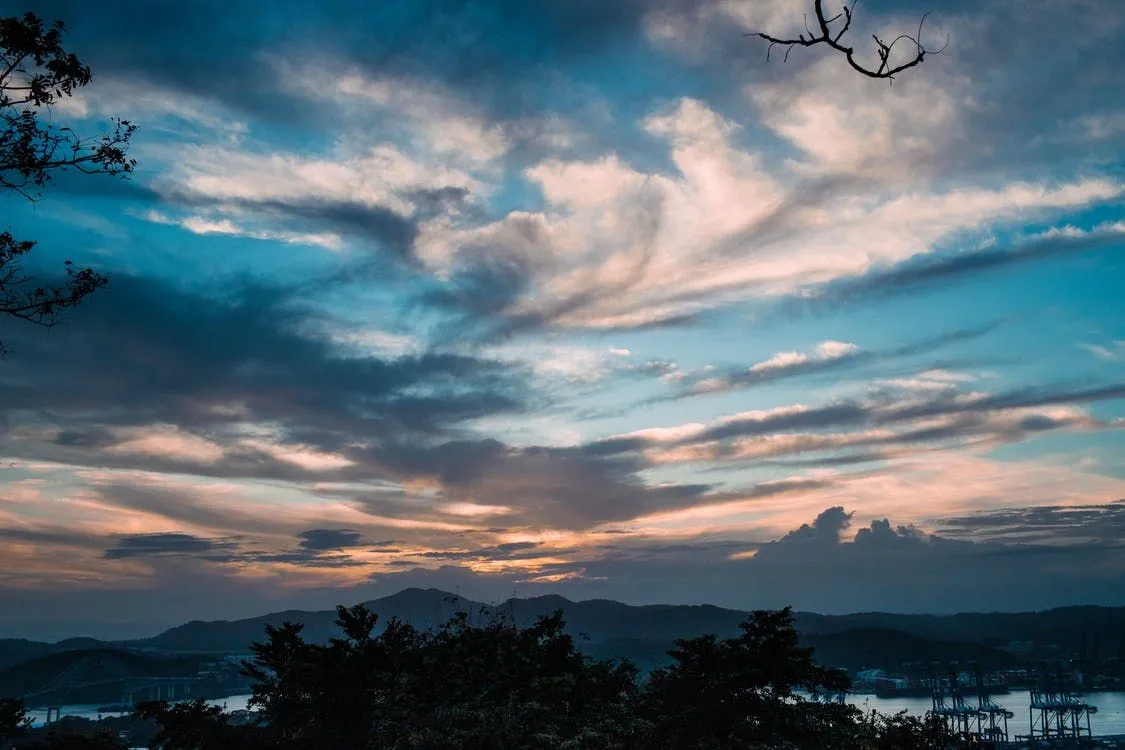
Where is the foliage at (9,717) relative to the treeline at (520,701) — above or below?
below

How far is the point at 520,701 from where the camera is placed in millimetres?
28719

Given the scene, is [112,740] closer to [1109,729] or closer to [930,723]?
[930,723]

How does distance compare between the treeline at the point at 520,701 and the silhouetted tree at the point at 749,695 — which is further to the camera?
the silhouetted tree at the point at 749,695

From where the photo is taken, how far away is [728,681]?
99.8 feet

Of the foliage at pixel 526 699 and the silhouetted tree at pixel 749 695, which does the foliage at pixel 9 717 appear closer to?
the foliage at pixel 526 699

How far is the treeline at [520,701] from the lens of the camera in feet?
91.7

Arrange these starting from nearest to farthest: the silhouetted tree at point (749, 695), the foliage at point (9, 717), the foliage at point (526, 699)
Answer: the foliage at point (526, 699)
the silhouetted tree at point (749, 695)
the foliage at point (9, 717)

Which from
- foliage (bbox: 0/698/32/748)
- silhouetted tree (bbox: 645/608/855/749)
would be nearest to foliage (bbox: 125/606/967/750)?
silhouetted tree (bbox: 645/608/855/749)

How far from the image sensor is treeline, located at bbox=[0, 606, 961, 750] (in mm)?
27938

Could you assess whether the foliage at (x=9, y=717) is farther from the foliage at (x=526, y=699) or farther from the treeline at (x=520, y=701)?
the foliage at (x=526, y=699)

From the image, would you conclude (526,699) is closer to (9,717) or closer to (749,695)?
(749,695)

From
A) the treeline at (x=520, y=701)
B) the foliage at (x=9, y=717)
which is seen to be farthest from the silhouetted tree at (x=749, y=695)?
the foliage at (x=9, y=717)

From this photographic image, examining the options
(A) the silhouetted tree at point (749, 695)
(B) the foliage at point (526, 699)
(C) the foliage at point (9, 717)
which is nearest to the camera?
(B) the foliage at point (526, 699)

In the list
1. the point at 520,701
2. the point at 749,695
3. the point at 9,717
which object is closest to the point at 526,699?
the point at 520,701
